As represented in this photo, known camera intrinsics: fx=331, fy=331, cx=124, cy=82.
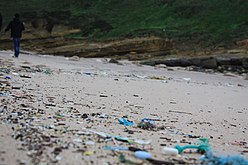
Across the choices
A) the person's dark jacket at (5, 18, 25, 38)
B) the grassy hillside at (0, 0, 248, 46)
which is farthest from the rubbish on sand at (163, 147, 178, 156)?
the grassy hillside at (0, 0, 248, 46)

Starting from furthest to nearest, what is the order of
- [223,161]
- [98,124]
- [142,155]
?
[98,124] → [142,155] → [223,161]

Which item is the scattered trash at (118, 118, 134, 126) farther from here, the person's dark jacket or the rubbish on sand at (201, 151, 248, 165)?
the person's dark jacket

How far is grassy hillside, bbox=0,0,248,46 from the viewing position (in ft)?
50.0

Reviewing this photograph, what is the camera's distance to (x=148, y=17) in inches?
688

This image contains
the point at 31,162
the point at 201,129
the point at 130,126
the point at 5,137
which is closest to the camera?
the point at 31,162

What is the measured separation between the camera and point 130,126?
2.57 meters

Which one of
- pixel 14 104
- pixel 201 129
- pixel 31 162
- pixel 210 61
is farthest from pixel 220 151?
pixel 210 61

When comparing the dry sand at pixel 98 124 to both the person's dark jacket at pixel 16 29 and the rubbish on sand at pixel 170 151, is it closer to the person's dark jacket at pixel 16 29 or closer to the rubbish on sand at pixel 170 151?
the rubbish on sand at pixel 170 151

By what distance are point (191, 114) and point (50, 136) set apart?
2151 mm

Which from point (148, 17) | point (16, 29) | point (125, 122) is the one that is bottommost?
point (125, 122)

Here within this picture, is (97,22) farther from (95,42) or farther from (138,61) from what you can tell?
(138,61)

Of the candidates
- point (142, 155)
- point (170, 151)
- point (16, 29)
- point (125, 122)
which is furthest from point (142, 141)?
point (16, 29)

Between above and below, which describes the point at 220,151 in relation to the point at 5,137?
below

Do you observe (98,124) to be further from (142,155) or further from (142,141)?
(142,155)
